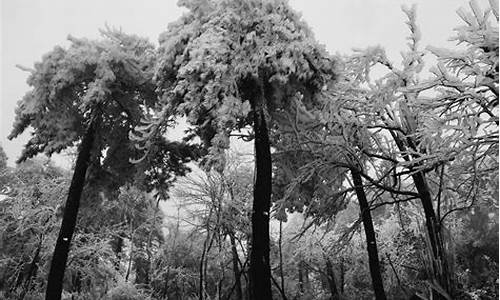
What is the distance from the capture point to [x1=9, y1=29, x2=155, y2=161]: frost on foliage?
10.4 meters

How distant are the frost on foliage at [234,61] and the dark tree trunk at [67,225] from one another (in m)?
3.29

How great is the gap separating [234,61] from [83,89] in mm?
5459

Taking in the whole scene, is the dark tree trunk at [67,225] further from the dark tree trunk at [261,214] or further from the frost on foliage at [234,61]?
the dark tree trunk at [261,214]

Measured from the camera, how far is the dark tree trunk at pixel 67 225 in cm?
979

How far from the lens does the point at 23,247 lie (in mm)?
19422

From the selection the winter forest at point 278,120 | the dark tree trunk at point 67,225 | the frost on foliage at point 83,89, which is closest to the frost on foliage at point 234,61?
the winter forest at point 278,120

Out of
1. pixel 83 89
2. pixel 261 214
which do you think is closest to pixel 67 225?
pixel 83 89

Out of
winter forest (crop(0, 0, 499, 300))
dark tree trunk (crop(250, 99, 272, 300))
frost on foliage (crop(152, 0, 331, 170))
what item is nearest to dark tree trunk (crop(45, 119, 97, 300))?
winter forest (crop(0, 0, 499, 300))

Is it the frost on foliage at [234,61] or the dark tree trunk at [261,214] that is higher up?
the frost on foliage at [234,61]

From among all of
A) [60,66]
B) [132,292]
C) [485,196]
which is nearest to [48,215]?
[132,292]

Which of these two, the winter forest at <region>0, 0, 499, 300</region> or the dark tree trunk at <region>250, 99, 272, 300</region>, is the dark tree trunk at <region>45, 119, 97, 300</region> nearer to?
the winter forest at <region>0, 0, 499, 300</region>

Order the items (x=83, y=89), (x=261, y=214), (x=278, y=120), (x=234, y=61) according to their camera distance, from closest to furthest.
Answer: (x=234, y=61) → (x=261, y=214) → (x=278, y=120) → (x=83, y=89)

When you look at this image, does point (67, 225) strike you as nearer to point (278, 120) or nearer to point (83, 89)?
point (83, 89)

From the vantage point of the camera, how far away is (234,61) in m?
8.24
